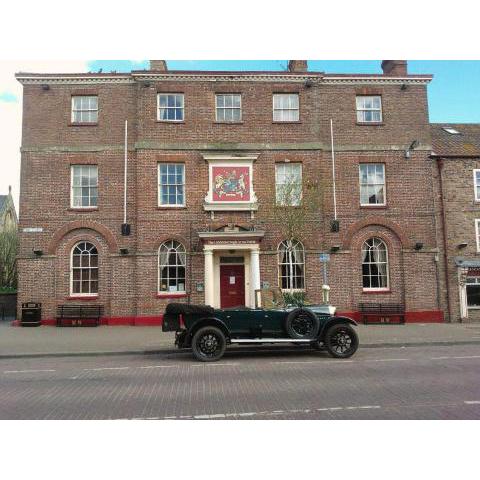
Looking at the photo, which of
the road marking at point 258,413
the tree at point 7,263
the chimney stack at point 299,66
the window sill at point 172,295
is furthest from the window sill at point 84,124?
the tree at point 7,263

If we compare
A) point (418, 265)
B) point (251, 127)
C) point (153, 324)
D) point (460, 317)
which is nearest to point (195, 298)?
point (153, 324)

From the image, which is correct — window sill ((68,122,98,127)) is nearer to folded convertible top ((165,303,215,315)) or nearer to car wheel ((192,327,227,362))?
folded convertible top ((165,303,215,315))

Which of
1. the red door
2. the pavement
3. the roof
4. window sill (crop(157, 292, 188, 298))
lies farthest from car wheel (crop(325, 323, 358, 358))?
the roof

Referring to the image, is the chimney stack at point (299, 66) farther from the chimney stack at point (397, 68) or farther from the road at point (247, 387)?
the road at point (247, 387)

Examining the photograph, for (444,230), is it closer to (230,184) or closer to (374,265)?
(374,265)

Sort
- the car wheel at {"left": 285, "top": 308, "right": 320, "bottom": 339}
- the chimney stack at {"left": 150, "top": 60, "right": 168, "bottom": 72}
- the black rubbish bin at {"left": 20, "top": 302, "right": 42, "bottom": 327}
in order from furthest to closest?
the chimney stack at {"left": 150, "top": 60, "right": 168, "bottom": 72}, the black rubbish bin at {"left": 20, "top": 302, "right": 42, "bottom": 327}, the car wheel at {"left": 285, "top": 308, "right": 320, "bottom": 339}

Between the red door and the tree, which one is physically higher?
the tree

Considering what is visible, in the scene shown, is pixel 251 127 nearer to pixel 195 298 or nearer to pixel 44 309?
pixel 195 298

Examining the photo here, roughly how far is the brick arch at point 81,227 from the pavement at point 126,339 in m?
3.12

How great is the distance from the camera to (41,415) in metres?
6.21

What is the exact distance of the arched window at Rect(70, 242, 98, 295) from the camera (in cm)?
1828

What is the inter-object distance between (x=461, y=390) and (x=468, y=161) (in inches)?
580

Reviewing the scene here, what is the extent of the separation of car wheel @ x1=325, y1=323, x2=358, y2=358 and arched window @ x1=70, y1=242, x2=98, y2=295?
10632 millimetres

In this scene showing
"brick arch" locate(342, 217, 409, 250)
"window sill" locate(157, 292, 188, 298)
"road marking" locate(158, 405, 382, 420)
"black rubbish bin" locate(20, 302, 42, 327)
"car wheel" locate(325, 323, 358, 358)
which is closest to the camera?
"road marking" locate(158, 405, 382, 420)
